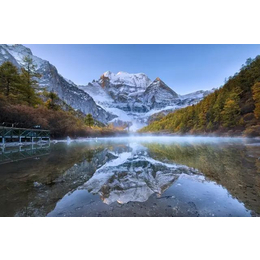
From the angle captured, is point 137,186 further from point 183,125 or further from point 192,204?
point 183,125

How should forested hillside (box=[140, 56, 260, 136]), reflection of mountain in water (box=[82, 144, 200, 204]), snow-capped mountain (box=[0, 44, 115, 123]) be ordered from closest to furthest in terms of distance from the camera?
reflection of mountain in water (box=[82, 144, 200, 204]) → forested hillside (box=[140, 56, 260, 136]) → snow-capped mountain (box=[0, 44, 115, 123])

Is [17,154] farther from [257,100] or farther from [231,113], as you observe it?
[231,113]

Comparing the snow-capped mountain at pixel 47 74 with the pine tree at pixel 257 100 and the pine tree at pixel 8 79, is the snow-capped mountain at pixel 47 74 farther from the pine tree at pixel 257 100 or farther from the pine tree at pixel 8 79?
the pine tree at pixel 257 100

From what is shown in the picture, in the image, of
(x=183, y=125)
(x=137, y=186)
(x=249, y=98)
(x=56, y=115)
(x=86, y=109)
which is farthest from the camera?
(x=86, y=109)

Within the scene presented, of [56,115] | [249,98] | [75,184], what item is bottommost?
[75,184]

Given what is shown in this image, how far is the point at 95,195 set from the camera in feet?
9.89

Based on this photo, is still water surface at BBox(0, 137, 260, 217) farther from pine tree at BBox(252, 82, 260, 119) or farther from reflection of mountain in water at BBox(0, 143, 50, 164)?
pine tree at BBox(252, 82, 260, 119)

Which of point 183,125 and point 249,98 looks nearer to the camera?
point 249,98

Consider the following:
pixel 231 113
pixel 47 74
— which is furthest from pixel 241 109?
pixel 47 74

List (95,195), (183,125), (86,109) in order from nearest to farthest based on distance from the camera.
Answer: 1. (95,195)
2. (183,125)
3. (86,109)

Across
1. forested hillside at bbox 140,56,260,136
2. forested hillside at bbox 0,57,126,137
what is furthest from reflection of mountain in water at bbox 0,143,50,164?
forested hillside at bbox 140,56,260,136

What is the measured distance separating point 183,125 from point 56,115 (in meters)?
47.5

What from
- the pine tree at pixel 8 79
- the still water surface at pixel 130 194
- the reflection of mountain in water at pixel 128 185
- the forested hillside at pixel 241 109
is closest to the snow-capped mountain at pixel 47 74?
the pine tree at pixel 8 79

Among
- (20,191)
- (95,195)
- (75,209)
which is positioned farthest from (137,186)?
(20,191)
